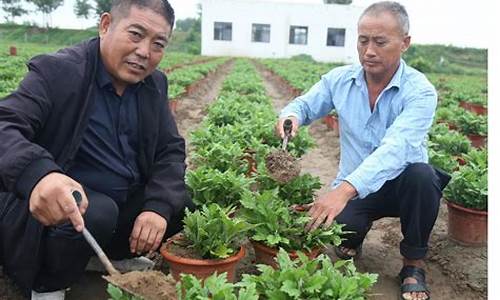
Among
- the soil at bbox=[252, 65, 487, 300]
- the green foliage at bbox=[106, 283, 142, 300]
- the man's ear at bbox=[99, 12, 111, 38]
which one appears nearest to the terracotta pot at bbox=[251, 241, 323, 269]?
the soil at bbox=[252, 65, 487, 300]

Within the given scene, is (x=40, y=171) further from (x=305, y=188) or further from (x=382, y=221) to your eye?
(x=382, y=221)

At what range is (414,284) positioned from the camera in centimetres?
362

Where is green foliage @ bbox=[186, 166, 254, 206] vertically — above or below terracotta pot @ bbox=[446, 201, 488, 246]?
above

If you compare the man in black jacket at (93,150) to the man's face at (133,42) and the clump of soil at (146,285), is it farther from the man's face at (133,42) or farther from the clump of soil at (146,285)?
the clump of soil at (146,285)

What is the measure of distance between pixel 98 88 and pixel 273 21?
47227 millimetres

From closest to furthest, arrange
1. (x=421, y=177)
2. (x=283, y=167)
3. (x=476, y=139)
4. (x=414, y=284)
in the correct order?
(x=421, y=177)
(x=414, y=284)
(x=283, y=167)
(x=476, y=139)

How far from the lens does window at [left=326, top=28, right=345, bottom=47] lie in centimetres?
4984

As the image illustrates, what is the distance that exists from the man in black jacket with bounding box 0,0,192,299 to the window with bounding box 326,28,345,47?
1906 inches

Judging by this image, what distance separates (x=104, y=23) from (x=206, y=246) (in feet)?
4.89

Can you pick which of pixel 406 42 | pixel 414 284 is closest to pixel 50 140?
pixel 406 42

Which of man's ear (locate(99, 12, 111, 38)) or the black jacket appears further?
man's ear (locate(99, 12, 111, 38))

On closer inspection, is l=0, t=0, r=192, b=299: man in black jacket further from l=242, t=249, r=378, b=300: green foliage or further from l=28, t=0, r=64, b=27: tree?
l=28, t=0, r=64, b=27: tree

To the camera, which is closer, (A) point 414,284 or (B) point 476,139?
(A) point 414,284

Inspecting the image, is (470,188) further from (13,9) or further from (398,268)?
(13,9)
